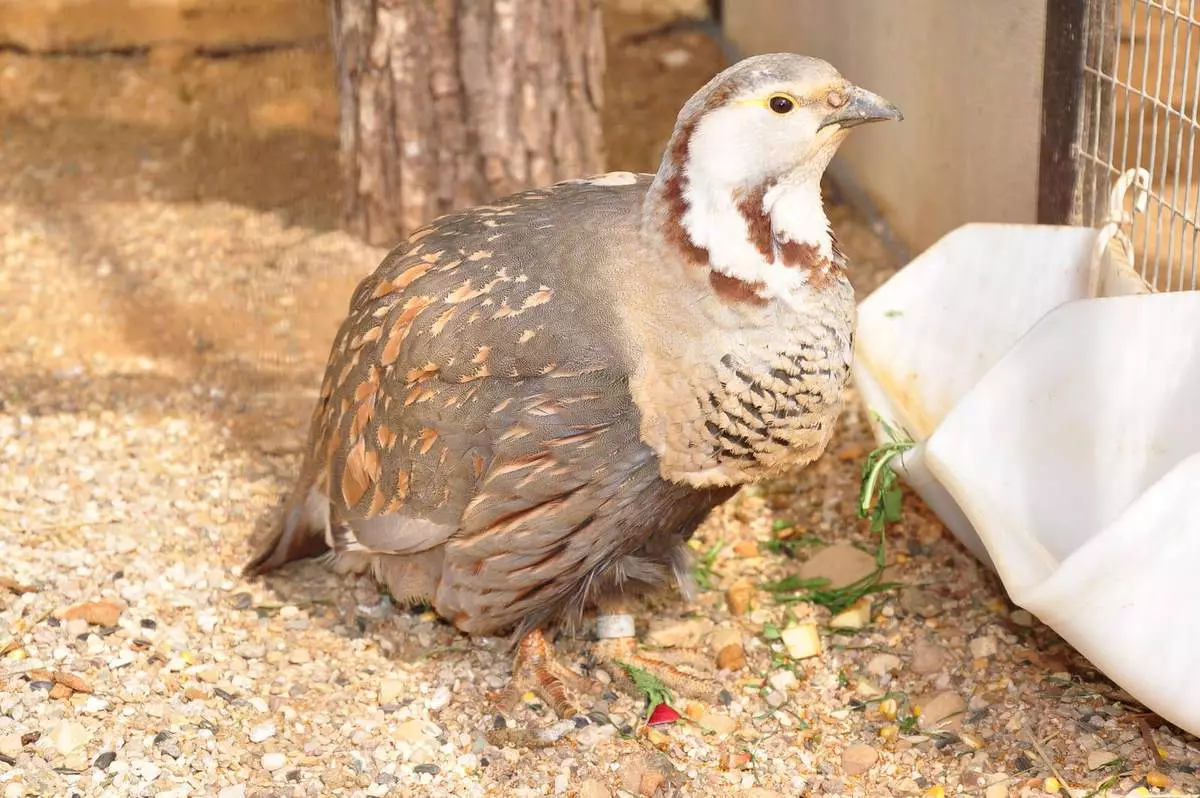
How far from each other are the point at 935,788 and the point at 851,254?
2.47 m

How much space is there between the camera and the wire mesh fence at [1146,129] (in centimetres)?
328

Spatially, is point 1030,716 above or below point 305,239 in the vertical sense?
below

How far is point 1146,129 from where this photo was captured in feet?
12.1

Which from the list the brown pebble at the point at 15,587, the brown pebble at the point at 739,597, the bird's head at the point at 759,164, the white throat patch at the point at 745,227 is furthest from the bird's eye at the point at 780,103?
the brown pebble at the point at 15,587

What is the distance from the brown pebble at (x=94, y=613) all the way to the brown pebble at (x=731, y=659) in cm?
141

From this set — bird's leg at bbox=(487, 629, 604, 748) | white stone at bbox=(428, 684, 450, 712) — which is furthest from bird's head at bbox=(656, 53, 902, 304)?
white stone at bbox=(428, 684, 450, 712)

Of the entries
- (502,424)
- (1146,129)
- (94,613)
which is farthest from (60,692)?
(1146,129)

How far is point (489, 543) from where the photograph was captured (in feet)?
9.75

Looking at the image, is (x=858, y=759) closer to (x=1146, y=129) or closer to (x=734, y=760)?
(x=734, y=760)

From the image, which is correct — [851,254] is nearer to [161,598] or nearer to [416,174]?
[416,174]

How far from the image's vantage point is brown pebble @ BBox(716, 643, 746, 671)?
3314 millimetres

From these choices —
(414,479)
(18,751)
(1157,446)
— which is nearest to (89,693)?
(18,751)

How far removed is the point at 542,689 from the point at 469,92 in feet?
6.79

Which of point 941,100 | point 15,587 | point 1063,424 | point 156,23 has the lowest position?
point 15,587
